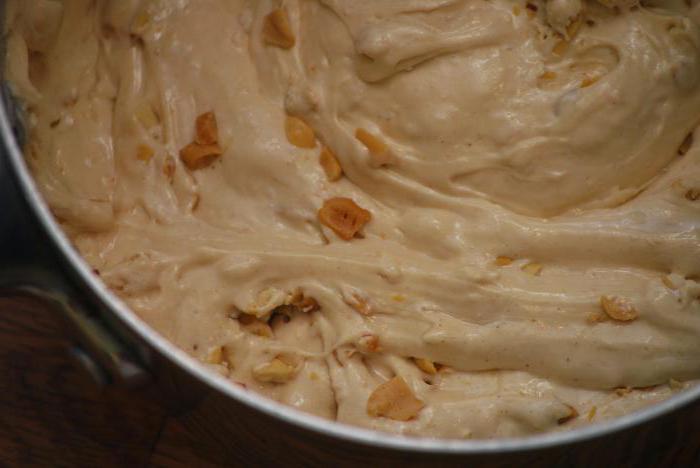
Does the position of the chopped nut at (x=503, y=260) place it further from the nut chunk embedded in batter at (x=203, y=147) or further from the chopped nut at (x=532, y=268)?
the nut chunk embedded in batter at (x=203, y=147)

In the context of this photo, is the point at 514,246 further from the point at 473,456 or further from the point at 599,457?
the point at 473,456

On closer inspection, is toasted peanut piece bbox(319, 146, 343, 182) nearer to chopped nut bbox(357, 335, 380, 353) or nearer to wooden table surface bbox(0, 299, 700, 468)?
chopped nut bbox(357, 335, 380, 353)

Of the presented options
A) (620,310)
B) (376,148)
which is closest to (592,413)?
(620,310)

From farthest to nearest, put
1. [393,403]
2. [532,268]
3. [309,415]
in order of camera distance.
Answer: [532,268], [393,403], [309,415]

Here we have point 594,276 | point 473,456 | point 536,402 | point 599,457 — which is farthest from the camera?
point 594,276

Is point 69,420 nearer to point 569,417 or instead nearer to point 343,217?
point 343,217

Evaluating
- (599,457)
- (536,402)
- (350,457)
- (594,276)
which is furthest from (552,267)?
(350,457)

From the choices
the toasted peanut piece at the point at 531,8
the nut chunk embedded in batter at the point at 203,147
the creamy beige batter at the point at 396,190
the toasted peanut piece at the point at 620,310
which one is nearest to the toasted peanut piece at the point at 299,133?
the creamy beige batter at the point at 396,190

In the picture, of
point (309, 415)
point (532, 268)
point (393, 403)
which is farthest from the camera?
point (532, 268)
